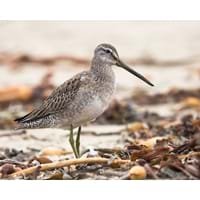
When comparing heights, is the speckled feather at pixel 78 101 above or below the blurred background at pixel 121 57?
below

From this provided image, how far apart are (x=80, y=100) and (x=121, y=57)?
3620 millimetres

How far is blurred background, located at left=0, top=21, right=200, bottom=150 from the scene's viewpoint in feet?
30.6

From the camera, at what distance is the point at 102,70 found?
692 centimetres

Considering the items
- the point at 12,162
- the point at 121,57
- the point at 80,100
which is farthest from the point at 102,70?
the point at 121,57

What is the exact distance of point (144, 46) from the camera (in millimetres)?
10516

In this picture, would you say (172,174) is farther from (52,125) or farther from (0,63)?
(0,63)

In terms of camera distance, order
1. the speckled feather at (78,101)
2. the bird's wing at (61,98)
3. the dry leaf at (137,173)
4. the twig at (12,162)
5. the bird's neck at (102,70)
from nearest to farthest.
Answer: the dry leaf at (137,173)
the twig at (12,162)
the speckled feather at (78,101)
the bird's wing at (61,98)
the bird's neck at (102,70)

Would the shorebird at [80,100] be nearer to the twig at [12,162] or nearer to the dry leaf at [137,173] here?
the twig at [12,162]

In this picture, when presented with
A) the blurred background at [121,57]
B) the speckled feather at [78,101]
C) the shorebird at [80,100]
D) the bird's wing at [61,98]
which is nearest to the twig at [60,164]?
the shorebird at [80,100]

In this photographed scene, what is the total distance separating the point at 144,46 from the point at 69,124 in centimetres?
390

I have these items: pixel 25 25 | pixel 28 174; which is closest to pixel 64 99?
pixel 28 174

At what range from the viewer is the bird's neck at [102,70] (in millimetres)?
6875

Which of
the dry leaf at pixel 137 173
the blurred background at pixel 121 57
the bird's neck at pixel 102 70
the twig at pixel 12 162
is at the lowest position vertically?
the dry leaf at pixel 137 173

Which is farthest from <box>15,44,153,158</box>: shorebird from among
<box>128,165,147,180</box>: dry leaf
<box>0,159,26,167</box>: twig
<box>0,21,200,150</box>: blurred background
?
<box>0,21,200,150</box>: blurred background
